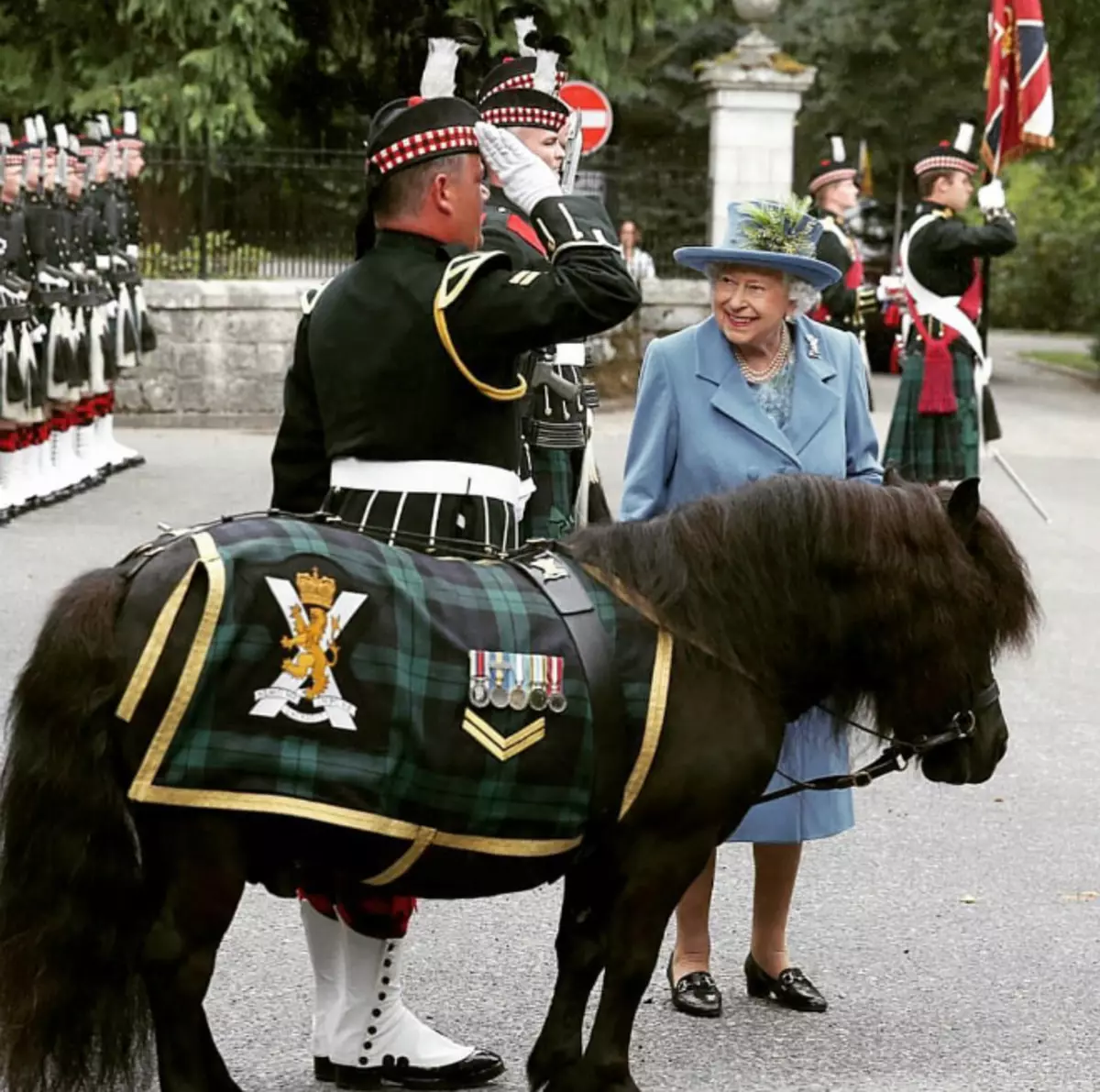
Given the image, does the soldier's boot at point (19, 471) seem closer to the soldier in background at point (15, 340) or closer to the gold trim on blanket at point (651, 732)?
the soldier in background at point (15, 340)

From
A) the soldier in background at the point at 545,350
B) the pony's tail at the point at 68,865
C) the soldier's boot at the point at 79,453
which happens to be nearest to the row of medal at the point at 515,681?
the pony's tail at the point at 68,865

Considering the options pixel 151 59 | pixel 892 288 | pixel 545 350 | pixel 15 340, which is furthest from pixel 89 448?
pixel 545 350

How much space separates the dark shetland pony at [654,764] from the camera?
12.4 ft

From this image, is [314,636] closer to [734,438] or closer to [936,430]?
[734,438]

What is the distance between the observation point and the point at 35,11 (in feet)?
70.8

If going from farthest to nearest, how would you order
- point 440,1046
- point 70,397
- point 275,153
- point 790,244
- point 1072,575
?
point 275,153 < point 70,397 < point 1072,575 < point 790,244 < point 440,1046

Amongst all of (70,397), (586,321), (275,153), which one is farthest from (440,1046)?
(275,153)

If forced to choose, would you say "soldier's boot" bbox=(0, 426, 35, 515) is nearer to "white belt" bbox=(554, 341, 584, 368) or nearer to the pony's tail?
"white belt" bbox=(554, 341, 584, 368)

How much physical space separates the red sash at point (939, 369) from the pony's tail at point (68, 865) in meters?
9.26

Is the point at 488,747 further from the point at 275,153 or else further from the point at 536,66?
the point at 275,153

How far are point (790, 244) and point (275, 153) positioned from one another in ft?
51.7

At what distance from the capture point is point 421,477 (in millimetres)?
4477

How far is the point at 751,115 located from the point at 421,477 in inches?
695

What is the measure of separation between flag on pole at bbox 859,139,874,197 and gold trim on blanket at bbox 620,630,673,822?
2473 cm
